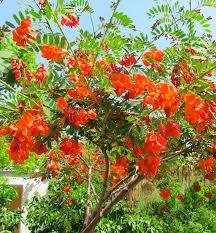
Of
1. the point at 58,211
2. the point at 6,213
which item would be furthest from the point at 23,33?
the point at 58,211

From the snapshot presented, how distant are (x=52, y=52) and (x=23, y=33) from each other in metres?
0.28

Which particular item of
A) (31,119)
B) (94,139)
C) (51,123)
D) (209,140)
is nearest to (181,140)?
(209,140)

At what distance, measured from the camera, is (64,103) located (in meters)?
2.61

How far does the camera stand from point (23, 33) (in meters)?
2.81

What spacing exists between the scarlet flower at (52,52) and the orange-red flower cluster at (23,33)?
8.1 inches

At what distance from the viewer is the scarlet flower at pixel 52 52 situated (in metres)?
2.65

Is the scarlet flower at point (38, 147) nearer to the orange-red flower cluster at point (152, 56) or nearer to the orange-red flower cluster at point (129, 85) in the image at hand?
the orange-red flower cluster at point (129, 85)

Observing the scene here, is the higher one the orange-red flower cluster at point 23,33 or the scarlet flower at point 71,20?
the scarlet flower at point 71,20

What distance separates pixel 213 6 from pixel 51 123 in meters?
1.49

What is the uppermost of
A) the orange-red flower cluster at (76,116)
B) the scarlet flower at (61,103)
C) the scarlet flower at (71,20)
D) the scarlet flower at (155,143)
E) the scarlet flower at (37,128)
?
the scarlet flower at (71,20)

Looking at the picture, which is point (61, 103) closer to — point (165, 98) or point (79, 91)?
point (79, 91)

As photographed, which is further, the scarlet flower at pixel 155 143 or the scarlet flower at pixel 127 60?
the scarlet flower at pixel 127 60

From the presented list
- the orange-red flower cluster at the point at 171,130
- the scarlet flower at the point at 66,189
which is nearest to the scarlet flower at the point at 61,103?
the orange-red flower cluster at the point at 171,130

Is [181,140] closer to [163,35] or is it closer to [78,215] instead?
[163,35]
